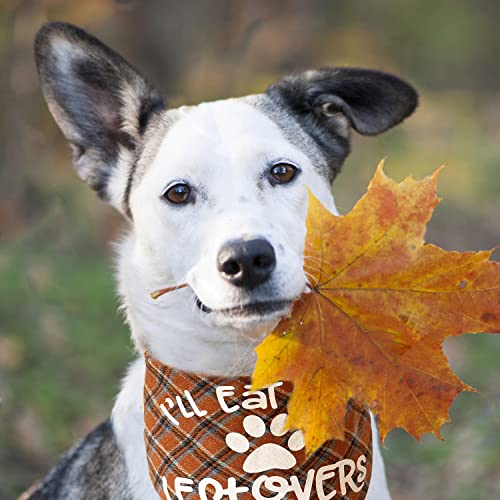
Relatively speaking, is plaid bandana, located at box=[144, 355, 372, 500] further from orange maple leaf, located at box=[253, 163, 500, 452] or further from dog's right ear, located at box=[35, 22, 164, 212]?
dog's right ear, located at box=[35, 22, 164, 212]

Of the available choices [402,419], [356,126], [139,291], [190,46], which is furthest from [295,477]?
[190,46]

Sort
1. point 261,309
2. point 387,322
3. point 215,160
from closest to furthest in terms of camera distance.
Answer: point 387,322 < point 261,309 < point 215,160

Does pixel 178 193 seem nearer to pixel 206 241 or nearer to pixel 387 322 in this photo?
pixel 206 241

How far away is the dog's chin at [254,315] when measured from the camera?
8.37 feet

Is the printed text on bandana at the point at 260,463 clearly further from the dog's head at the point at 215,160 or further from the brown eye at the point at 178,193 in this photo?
the brown eye at the point at 178,193

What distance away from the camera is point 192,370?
2.97 meters

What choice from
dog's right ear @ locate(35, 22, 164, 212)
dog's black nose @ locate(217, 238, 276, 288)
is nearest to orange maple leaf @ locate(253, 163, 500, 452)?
dog's black nose @ locate(217, 238, 276, 288)

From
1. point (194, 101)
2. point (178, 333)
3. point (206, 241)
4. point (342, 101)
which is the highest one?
point (342, 101)

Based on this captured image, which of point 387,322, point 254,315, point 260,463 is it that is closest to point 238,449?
point 260,463

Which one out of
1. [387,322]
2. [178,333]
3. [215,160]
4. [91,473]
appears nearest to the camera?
[387,322]

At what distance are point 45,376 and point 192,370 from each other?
133 inches

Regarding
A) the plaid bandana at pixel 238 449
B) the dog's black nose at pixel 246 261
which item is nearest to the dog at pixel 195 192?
the dog's black nose at pixel 246 261

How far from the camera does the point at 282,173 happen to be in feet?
9.41

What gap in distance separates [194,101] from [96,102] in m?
7.29
